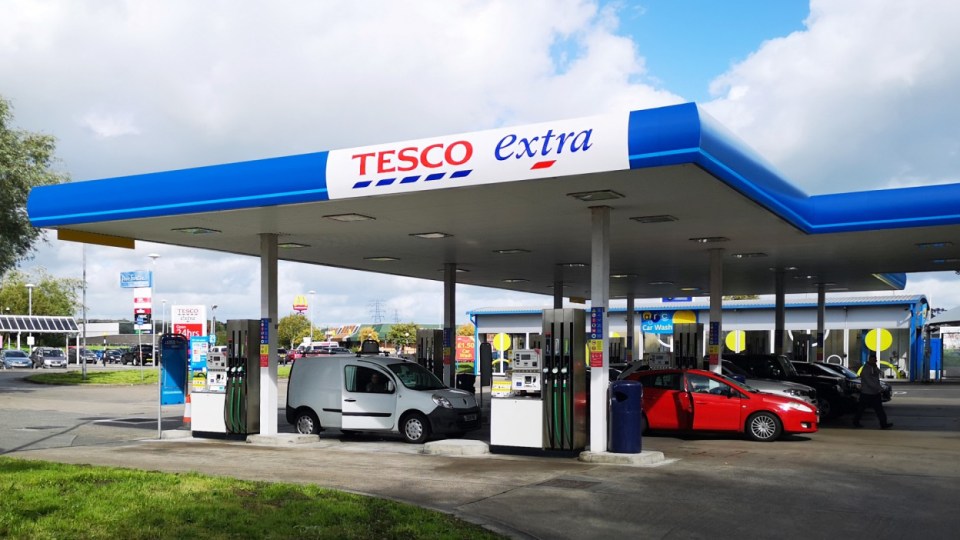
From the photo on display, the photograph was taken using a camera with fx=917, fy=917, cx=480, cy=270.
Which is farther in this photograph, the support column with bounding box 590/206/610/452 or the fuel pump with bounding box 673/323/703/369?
the fuel pump with bounding box 673/323/703/369

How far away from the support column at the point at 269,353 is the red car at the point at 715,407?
23.9ft

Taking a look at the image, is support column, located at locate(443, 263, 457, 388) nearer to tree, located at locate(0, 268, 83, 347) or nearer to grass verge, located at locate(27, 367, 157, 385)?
grass verge, located at locate(27, 367, 157, 385)

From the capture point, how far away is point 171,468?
13.4 metres

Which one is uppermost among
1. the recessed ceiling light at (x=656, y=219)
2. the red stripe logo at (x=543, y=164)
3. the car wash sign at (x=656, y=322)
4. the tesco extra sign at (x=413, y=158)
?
the tesco extra sign at (x=413, y=158)

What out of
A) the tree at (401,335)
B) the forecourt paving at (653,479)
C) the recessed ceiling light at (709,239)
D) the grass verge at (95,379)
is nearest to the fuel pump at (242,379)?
the forecourt paving at (653,479)

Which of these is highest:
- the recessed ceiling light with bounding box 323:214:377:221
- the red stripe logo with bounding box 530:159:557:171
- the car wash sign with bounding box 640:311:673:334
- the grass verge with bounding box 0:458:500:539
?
the red stripe logo with bounding box 530:159:557:171

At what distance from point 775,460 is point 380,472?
6298 millimetres

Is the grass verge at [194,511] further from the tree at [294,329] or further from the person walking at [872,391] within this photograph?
the tree at [294,329]

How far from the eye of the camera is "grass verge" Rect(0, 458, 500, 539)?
8.30 meters

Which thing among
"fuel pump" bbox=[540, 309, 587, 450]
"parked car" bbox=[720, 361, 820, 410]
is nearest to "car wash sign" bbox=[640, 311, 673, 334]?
"parked car" bbox=[720, 361, 820, 410]

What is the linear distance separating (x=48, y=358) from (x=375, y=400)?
53939mm

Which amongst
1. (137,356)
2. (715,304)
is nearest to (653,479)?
(715,304)

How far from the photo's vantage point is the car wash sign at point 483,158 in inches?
466

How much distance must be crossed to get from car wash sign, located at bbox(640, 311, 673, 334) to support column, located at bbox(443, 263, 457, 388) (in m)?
19.0
